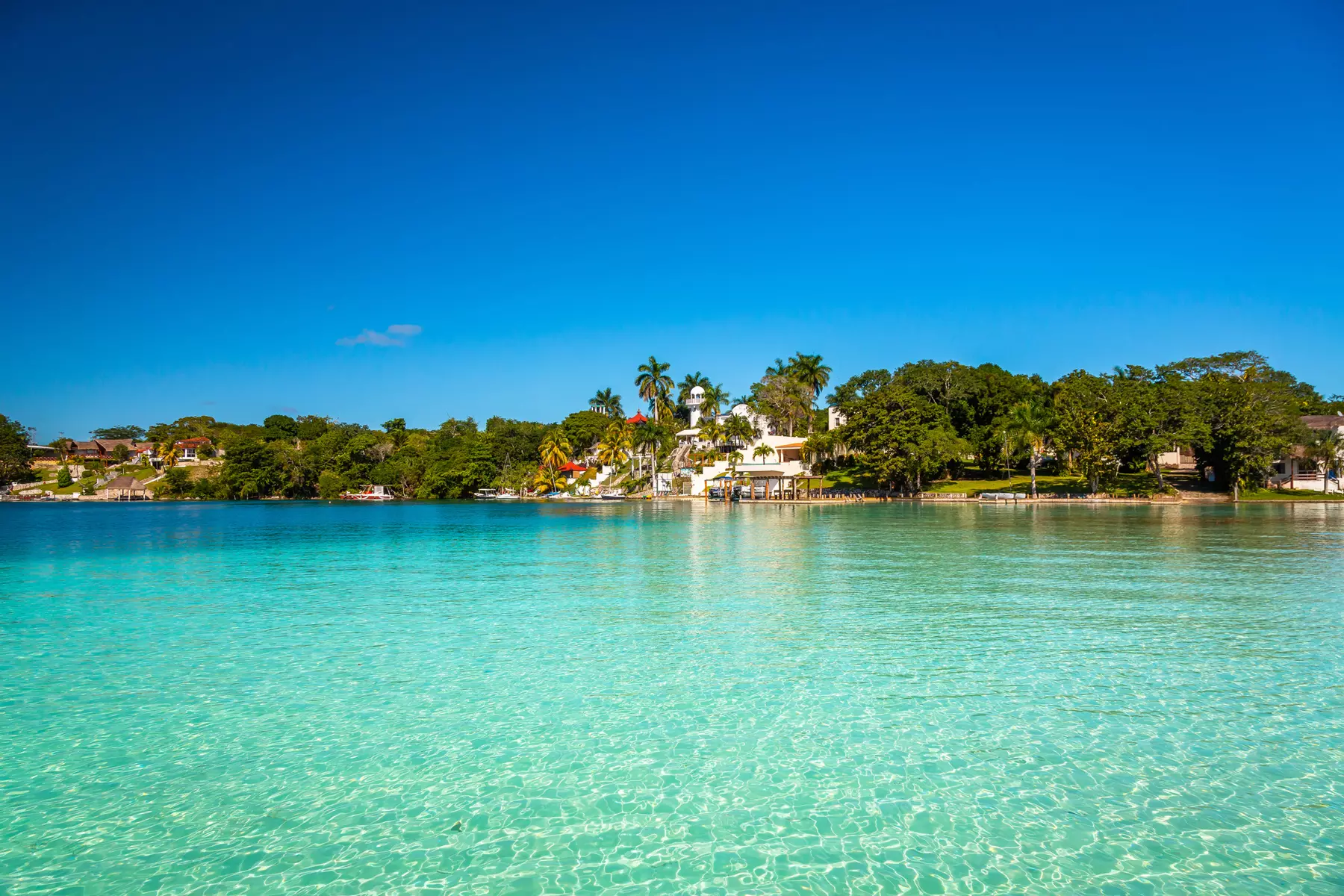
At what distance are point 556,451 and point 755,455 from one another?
24.7 meters

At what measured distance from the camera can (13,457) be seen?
112688mm

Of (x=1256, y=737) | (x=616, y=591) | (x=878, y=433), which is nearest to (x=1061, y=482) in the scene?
(x=878, y=433)

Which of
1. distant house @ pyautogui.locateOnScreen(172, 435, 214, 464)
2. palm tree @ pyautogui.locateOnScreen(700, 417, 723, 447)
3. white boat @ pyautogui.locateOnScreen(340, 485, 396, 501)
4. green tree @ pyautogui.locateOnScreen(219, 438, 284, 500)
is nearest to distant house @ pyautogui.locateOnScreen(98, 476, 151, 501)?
distant house @ pyautogui.locateOnScreen(172, 435, 214, 464)

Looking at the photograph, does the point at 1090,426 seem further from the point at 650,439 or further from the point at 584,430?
Answer: the point at 584,430

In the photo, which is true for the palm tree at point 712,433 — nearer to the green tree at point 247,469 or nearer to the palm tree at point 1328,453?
the palm tree at point 1328,453

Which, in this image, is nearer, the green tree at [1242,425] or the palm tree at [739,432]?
the green tree at [1242,425]

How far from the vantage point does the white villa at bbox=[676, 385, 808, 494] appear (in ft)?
236

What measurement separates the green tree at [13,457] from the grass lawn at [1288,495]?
15067 centimetres

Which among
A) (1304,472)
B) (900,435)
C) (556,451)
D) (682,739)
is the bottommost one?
(682,739)

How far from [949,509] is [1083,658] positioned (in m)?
42.1

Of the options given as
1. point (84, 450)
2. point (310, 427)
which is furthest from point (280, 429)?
point (84, 450)

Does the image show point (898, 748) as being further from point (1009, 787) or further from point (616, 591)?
point (616, 591)

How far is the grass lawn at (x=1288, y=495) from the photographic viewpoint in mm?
52625

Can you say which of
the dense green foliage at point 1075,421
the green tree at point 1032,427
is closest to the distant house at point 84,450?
the dense green foliage at point 1075,421
